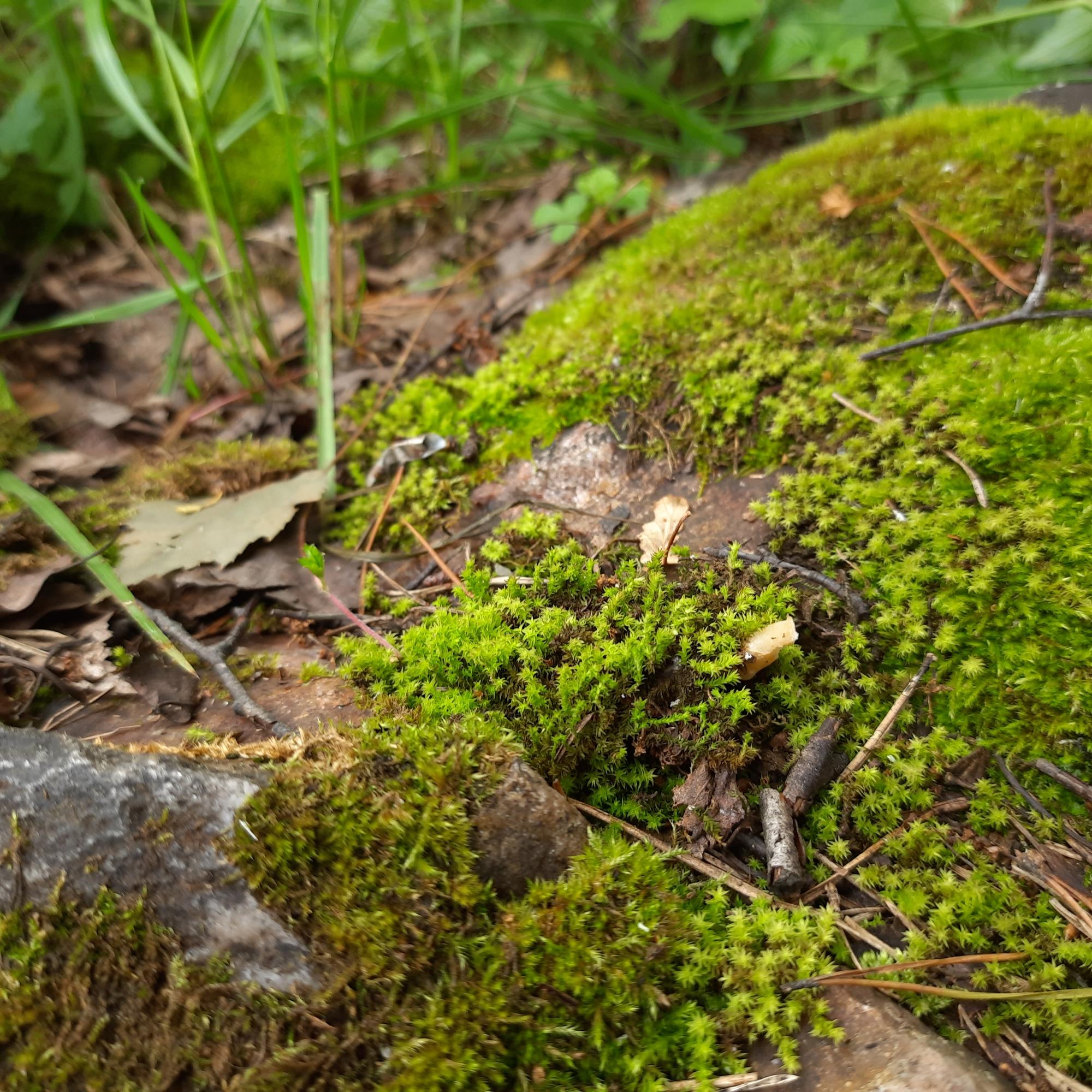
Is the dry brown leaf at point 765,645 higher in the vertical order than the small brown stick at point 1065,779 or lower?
higher

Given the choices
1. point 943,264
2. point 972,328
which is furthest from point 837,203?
point 972,328

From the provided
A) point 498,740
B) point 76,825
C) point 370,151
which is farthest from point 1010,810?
point 370,151

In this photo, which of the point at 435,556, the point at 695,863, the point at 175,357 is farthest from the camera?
the point at 175,357

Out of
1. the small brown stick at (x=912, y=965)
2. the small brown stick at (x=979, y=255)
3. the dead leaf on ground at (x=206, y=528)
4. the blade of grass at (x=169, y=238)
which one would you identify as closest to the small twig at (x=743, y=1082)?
the small brown stick at (x=912, y=965)

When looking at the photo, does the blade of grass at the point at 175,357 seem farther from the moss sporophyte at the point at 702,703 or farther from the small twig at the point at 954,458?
the small twig at the point at 954,458

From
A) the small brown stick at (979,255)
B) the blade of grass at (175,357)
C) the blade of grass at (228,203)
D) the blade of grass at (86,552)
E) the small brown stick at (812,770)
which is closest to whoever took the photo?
the small brown stick at (812,770)

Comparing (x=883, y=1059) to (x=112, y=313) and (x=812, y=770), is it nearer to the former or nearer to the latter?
(x=812, y=770)
